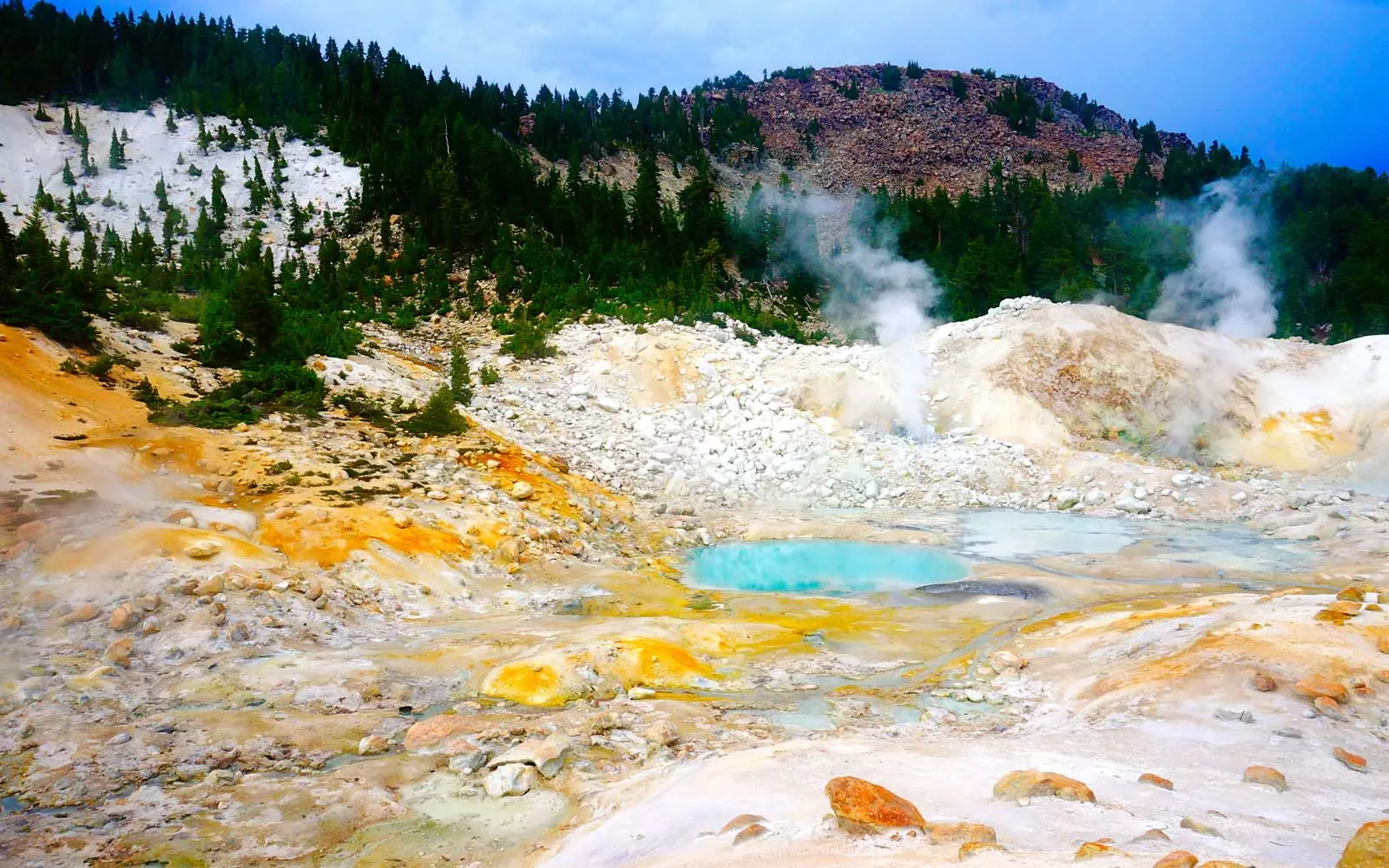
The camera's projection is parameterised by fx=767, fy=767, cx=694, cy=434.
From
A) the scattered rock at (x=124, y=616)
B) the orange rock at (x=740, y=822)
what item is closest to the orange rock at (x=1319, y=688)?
the orange rock at (x=740, y=822)

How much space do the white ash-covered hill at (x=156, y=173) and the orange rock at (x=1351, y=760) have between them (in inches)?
1694

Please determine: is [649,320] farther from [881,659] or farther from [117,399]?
[881,659]

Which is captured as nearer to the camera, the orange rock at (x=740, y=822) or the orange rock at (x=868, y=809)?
the orange rock at (x=868, y=809)

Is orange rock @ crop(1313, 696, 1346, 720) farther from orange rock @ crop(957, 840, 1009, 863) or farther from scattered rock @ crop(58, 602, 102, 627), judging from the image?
scattered rock @ crop(58, 602, 102, 627)

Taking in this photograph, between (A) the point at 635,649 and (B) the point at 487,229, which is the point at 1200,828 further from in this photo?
(B) the point at 487,229

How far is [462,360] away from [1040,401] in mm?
19149

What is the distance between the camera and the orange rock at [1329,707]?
7195 mm

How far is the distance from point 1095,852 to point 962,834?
77 centimetres

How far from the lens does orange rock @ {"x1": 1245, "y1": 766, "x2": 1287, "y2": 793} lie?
5828mm

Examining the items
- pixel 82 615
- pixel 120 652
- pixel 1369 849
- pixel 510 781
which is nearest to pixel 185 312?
pixel 82 615

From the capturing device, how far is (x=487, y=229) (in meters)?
39.4

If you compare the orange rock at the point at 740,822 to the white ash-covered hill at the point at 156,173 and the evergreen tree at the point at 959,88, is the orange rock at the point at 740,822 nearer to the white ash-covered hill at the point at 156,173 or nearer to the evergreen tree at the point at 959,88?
the white ash-covered hill at the point at 156,173

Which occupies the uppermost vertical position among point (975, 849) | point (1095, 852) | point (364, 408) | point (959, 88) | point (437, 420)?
point (959, 88)

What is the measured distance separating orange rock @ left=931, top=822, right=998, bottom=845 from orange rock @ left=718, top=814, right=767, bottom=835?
1.21 meters
